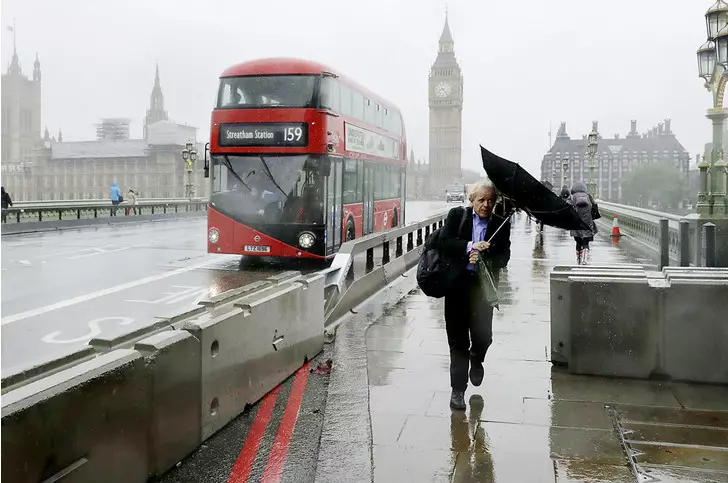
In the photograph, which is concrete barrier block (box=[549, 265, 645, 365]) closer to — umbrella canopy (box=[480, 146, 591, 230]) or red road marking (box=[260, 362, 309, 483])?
umbrella canopy (box=[480, 146, 591, 230])

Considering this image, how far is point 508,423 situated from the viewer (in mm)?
4930

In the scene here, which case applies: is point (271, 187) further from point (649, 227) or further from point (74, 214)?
point (74, 214)

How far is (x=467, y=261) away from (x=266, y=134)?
9875mm

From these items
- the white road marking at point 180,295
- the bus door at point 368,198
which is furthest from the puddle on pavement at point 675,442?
the bus door at point 368,198

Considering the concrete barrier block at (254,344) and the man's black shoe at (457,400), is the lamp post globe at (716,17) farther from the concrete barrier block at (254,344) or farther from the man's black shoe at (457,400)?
the man's black shoe at (457,400)

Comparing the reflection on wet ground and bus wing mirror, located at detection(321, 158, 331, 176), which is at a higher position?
bus wing mirror, located at detection(321, 158, 331, 176)

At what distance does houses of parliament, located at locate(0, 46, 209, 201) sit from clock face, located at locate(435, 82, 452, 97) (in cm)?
3852

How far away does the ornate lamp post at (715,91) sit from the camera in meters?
14.2

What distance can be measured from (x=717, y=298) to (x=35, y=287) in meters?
11.3

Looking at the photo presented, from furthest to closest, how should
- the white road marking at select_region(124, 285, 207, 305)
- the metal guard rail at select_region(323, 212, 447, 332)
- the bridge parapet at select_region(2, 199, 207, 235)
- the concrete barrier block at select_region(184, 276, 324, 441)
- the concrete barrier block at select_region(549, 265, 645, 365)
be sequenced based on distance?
the bridge parapet at select_region(2, 199, 207, 235) < the white road marking at select_region(124, 285, 207, 305) < the metal guard rail at select_region(323, 212, 447, 332) < the concrete barrier block at select_region(549, 265, 645, 365) < the concrete barrier block at select_region(184, 276, 324, 441)

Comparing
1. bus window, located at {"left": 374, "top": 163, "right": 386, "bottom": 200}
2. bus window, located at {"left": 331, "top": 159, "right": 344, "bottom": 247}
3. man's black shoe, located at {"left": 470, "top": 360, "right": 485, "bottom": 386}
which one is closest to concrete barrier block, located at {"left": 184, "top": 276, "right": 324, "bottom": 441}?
man's black shoe, located at {"left": 470, "top": 360, "right": 485, "bottom": 386}

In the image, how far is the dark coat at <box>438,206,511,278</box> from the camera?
17.0 feet

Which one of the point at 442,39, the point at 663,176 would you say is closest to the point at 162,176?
the point at 442,39

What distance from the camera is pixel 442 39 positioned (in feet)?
462
